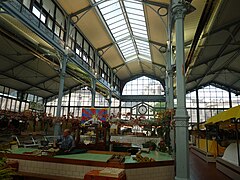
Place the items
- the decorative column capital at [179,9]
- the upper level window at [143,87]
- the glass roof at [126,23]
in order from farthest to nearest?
the upper level window at [143,87] → the glass roof at [126,23] → the decorative column capital at [179,9]

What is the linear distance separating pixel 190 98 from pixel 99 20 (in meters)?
15.6

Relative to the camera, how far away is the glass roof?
10.5 meters

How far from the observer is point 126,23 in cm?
1266

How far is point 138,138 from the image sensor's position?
926 centimetres

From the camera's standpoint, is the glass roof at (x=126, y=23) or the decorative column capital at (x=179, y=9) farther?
the glass roof at (x=126, y=23)

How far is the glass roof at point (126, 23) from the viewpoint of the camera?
414 inches

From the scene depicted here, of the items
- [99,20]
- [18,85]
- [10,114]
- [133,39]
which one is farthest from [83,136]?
[18,85]

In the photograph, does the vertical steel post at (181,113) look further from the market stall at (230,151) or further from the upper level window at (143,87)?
the upper level window at (143,87)

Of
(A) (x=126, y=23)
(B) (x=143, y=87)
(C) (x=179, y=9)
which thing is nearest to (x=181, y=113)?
(C) (x=179, y=9)

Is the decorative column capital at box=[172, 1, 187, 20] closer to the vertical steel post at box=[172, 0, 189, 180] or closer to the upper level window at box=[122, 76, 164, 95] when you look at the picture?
the vertical steel post at box=[172, 0, 189, 180]

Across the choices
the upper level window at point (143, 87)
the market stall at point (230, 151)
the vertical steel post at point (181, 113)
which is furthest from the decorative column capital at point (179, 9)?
the upper level window at point (143, 87)

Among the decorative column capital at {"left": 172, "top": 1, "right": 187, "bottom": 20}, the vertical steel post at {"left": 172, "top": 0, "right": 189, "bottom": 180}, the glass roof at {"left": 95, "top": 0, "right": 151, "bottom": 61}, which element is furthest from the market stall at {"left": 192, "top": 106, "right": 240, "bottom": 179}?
the glass roof at {"left": 95, "top": 0, "right": 151, "bottom": 61}

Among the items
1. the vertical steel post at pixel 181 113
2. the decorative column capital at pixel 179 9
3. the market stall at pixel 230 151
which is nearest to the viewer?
the vertical steel post at pixel 181 113

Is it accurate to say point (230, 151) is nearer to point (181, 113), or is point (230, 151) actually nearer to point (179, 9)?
point (181, 113)
